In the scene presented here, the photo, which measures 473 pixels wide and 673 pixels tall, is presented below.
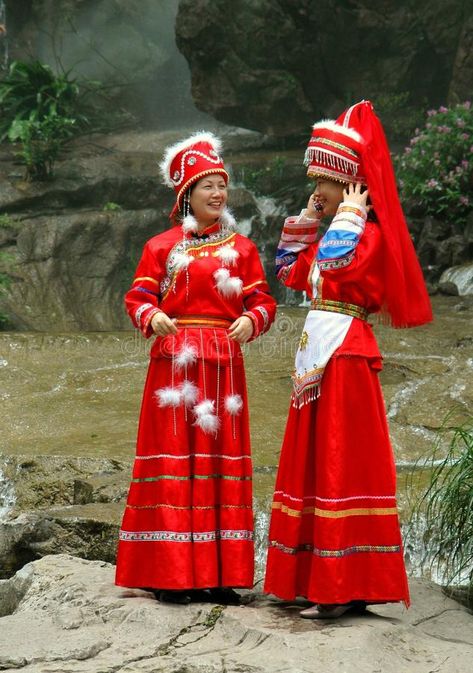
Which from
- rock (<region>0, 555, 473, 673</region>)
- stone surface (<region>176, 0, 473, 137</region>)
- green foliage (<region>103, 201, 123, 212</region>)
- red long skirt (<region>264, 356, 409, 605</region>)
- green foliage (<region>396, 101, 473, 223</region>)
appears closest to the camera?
rock (<region>0, 555, 473, 673</region>)

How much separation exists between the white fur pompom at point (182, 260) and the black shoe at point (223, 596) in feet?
4.24

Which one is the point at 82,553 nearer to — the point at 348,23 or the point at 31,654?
the point at 31,654

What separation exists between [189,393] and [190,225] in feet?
2.28

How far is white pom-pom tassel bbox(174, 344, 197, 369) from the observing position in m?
3.76

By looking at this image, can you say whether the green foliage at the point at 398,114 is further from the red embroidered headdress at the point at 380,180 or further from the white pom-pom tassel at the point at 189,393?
the white pom-pom tassel at the point at 189,393

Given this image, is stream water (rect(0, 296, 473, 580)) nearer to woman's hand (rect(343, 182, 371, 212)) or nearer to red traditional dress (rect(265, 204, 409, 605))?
red traditional dress (rect(265, 204, 409, 605))

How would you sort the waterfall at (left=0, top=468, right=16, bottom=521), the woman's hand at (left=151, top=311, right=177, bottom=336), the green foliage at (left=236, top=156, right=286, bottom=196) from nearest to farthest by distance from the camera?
1. the woman's hand at (left=151, top=311, right=177, bottom=336)
2. the waterfall at (left=0, top=468, right=16, bottom=521)
3. the green foliage at (left=236, top=156, right=286, bottom=196)

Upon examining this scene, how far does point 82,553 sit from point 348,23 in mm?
Result: 11012

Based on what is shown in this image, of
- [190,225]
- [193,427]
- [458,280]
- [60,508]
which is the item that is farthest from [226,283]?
[458,280]

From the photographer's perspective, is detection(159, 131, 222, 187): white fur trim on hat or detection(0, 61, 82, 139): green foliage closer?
detection(159, 131, 222, 187): white fur trim on hat

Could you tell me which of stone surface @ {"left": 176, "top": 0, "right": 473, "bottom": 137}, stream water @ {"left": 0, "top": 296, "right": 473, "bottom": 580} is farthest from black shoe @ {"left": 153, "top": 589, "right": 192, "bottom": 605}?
stone surface @ {"left": 176, "top": 0, "right": 473, "bottom": 137}

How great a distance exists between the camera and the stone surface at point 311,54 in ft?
45.9

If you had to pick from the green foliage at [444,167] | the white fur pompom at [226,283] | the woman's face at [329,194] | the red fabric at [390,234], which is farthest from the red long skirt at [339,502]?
the green foliage at [444,167]

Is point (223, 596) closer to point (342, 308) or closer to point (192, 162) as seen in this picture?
point (342, 308)
